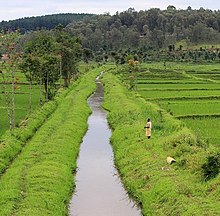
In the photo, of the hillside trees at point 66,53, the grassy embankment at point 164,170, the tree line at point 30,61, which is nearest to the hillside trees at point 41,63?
the tree line at point 30,61

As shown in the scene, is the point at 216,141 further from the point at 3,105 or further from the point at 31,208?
the point at 3,105

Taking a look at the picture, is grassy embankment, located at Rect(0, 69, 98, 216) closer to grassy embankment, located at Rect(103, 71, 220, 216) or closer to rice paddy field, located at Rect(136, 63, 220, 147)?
grassy embankment, located at Rect(103, 71, 220, 216)

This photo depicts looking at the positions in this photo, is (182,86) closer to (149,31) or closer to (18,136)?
(18,136)

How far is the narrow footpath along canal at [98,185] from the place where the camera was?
16422mm

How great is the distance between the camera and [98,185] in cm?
1927

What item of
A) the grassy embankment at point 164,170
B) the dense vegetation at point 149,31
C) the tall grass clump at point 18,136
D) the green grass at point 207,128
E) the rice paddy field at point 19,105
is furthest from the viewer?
→ the dense vegetation at point 149,31

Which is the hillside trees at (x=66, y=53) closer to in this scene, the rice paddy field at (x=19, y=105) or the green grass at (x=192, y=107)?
the rice paddy field at (x=19, y=105)

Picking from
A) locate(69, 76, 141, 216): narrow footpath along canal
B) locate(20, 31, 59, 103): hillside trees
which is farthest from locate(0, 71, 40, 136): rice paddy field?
locate(69, 76, 141, 216): narrow footpath along canal

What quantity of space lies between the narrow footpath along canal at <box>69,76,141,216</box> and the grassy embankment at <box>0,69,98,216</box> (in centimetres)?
46

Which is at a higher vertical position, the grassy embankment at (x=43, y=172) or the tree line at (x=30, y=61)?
the tree line at (x=30, y=61)

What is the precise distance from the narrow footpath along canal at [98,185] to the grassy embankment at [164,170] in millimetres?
498

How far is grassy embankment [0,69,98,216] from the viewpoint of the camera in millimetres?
15742

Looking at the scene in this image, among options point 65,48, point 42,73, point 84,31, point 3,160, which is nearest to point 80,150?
point 3,160

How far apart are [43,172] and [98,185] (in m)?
2.56
